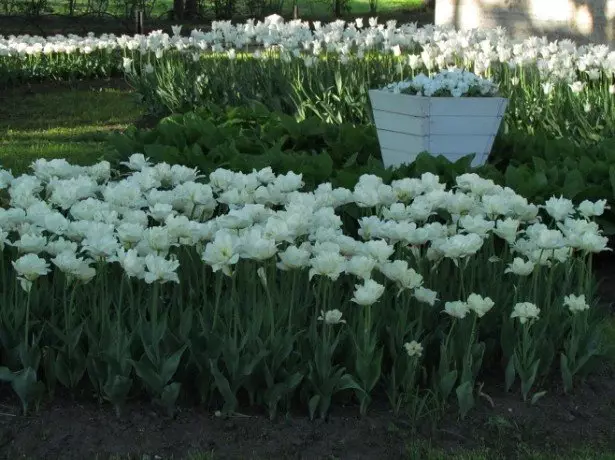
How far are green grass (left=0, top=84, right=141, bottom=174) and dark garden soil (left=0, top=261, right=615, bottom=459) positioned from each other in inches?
155

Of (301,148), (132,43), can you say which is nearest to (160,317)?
(301,148)

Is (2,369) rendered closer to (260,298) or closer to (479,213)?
(260,298)

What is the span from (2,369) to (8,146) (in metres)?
6.15

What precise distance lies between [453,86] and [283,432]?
3.63 metres

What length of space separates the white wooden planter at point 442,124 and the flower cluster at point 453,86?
88 millimetres

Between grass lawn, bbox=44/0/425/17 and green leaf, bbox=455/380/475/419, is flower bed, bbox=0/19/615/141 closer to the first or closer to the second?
green leaf, bbox=455/380/475/419

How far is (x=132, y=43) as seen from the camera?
11.4 metres

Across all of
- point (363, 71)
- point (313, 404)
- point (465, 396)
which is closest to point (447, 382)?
point (465, 396)

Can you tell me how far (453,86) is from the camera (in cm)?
648

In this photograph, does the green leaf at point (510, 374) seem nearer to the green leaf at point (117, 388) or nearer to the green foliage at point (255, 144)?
the green leaf at point (117, 388)

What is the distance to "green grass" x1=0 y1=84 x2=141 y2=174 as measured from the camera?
8820mm

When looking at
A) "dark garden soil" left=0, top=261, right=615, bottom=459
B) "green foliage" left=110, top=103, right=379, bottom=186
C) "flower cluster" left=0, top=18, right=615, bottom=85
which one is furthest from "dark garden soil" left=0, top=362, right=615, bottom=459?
"flower cluster" left=0, top=18, right=615, bottom=85

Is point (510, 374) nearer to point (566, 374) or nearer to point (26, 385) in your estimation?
point (566, 374)

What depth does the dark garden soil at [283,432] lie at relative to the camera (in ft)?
10.7
